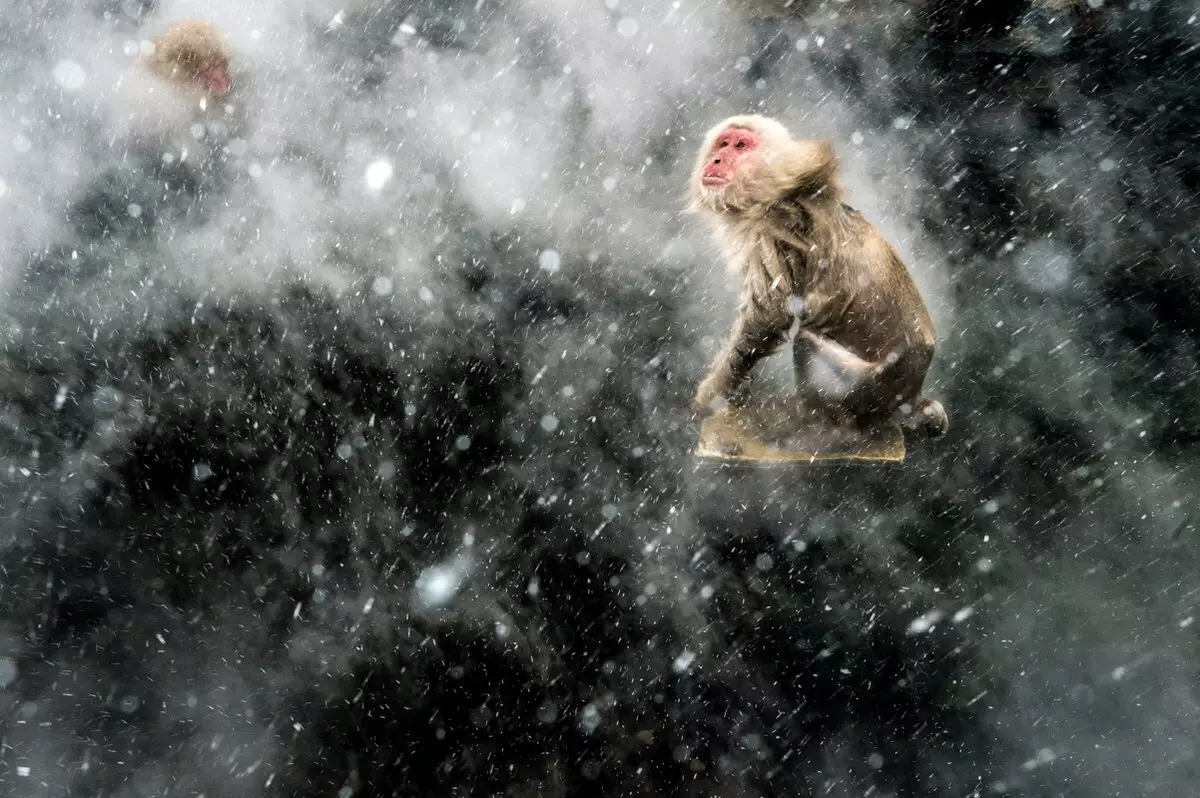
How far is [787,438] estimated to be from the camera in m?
2.45

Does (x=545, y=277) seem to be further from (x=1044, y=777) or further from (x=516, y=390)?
(x=1044, y=777)

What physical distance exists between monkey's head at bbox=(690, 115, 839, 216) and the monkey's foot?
600 mm

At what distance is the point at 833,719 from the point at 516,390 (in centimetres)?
340

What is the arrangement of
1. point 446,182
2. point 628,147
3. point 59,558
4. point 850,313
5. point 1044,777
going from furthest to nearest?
point 59,558 < point 1044,777 < point 446,182 < point 628,147 < point 850,313

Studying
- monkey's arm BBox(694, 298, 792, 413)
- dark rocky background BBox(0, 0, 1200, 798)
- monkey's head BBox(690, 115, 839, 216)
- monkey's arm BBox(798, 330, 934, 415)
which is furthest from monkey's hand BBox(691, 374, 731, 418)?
dark rocky background BBox(0, 0, 1200, 798)

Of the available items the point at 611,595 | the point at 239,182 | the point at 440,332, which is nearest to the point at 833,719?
the point at 611,595

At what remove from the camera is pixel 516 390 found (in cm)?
488

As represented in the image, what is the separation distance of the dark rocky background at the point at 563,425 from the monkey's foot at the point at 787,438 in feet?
2.86

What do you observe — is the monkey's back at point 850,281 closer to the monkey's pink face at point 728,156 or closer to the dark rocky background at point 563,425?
Result: the monkey's pink face at point 728,156

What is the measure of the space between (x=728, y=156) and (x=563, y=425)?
2.73 metres

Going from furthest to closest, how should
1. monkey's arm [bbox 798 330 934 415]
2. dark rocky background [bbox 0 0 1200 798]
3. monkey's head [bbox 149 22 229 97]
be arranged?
monkey's head [bbox 149 22 229 97]
dark rocky background [bbox 0 0 1200 798]
monkey's arm [bbox 798 330 934 415]

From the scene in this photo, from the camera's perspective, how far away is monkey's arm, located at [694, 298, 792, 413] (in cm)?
236

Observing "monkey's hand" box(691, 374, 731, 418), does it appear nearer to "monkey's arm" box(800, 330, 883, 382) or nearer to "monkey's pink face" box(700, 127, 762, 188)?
"monkey's arm" box(800, 330, 883, 382)

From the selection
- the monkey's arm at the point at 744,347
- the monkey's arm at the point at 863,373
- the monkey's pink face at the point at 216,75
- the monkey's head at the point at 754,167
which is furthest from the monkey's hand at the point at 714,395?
the monkey's pink face at the point at 216,75
